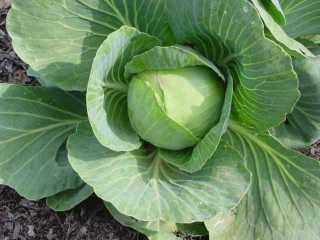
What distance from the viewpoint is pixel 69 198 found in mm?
2279

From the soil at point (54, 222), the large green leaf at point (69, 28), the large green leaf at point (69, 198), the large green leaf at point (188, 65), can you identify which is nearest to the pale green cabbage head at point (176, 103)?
the large green leaf at point (188, 65)

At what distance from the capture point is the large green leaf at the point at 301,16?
2221mm

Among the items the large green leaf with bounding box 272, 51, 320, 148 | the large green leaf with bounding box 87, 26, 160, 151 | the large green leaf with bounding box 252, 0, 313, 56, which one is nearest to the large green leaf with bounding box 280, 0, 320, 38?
the large green leaf with bounding box 272, 51, 320, 148

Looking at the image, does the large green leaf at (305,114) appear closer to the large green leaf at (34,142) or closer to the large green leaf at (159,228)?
the large green leaf at (159,228)

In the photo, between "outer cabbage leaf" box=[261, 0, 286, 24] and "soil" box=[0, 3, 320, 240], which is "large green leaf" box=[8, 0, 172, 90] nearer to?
"outer cabbage leaf" box=[261, 0, 286, 24]

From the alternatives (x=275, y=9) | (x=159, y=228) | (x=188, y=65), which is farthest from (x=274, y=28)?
(x=159, y=228)

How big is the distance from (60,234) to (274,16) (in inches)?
50.6

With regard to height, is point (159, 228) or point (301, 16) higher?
point (301, 16)

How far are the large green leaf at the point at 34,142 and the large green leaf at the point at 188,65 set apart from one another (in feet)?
1.51

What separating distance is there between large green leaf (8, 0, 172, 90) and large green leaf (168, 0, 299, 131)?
130 millimetres

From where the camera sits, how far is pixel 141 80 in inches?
75.2

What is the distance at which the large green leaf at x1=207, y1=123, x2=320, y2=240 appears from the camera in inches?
82.6

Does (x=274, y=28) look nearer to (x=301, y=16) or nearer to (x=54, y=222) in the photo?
(x=301, y=16)

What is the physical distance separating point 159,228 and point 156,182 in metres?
0.34
